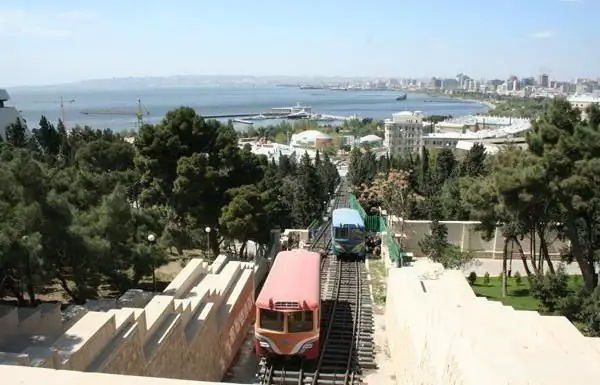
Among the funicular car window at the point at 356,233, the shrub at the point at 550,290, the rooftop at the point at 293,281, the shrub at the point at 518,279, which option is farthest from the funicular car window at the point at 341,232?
the shrub at the point at 518,279

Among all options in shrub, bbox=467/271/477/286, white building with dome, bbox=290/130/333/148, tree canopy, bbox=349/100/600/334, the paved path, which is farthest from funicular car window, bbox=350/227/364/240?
white building with dome, bbox=290/130/333/148

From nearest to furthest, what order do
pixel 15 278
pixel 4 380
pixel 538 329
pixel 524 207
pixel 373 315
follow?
pixel 4 380
pixel 538 329
pixel 15 278
pixel 373 315
pixel 524 207

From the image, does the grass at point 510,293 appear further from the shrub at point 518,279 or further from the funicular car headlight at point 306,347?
the funicular car headlight at point 306,347

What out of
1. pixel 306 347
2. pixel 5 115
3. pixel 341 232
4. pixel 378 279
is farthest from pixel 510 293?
pixel 5 115

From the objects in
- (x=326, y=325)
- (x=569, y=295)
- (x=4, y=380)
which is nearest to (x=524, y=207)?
(x=569, y=295)

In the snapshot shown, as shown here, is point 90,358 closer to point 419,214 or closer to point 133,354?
point 133,354

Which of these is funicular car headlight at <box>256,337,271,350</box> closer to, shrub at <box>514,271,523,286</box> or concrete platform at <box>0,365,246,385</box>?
concrete platform at <box>0,365,246,385</box>

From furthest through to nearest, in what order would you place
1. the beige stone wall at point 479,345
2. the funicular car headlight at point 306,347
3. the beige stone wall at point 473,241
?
the beige stone wall at point 473,241 < the funicular car headlight at point 306,347 < the beige stone wall at point 479,345
